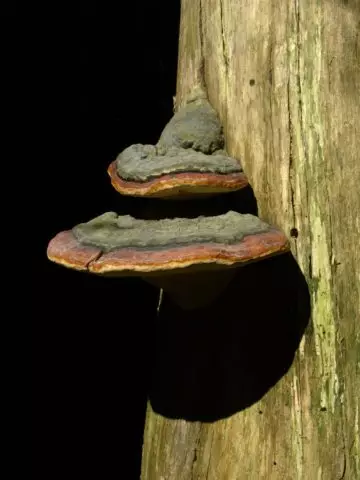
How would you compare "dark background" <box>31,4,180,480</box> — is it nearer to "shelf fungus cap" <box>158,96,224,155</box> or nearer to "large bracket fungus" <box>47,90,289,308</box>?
"shelf fungus cap" <box>158,96,224,155</box>

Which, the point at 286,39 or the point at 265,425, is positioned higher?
the point at 286,39

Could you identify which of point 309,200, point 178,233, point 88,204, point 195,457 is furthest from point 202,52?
point 88,204

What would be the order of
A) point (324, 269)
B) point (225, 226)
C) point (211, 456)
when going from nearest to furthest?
point (225, 226) < point (324, 269) < point (211, 456)

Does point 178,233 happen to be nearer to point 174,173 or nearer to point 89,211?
point 174,173

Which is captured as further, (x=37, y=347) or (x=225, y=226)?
(x=37, y=347)

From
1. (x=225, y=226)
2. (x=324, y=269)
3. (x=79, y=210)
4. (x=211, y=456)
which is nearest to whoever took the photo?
(x=225, y=226)

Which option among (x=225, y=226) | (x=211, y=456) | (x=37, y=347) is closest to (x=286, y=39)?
(x=225, y=226)

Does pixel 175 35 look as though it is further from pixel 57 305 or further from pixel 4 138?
pixel 57 305

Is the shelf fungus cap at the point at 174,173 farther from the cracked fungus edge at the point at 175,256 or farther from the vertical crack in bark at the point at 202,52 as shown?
the vertical crack in bark at the point at 202,52
